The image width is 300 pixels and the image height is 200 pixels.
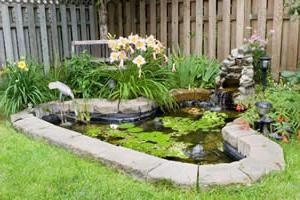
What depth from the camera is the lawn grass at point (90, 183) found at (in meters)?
2.02

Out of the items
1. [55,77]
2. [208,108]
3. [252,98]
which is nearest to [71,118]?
[55,77]

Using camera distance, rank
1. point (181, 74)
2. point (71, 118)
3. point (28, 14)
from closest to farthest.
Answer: point (71, 118)
point (181, 74)
point (28, 14)

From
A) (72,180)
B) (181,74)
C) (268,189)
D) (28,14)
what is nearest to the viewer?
(268,189)

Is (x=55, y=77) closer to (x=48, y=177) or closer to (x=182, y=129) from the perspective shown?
(x=182, y=129)

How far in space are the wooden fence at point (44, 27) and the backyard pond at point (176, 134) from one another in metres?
1.69

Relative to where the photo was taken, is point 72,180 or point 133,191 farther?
point 72,180

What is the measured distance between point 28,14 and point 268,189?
4858mm

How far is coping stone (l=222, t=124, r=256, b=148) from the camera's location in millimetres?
2839

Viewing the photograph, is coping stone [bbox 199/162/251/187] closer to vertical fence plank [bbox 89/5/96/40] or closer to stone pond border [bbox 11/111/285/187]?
stone pond border [bbox 11/111/285/187]

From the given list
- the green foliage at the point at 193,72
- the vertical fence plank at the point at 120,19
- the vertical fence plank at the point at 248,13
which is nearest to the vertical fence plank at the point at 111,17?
the vertical fence plank at the point at 120,19

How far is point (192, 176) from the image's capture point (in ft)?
7.02

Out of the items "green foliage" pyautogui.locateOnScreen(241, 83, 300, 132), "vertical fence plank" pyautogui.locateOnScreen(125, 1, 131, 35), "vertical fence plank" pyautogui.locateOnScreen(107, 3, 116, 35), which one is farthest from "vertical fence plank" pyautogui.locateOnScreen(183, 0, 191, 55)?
"green foliage" pyautogui.locateOnScreen(241, 83, 300, 132)

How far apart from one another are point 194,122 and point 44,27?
3413mm

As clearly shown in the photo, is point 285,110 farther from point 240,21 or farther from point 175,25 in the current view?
point 175,25
